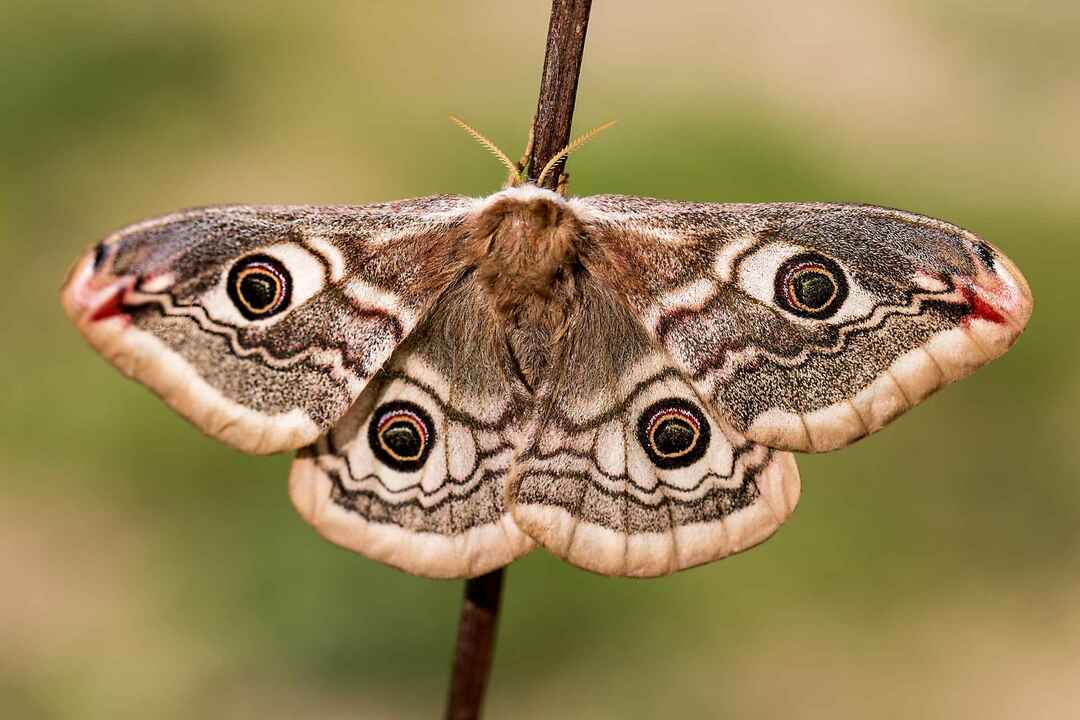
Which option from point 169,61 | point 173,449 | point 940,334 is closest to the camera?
point 940,334

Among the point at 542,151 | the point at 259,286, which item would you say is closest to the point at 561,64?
the point at 542,151

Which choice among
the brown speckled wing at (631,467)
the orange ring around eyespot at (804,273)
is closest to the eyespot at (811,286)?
the orange ring around eyespot at (804,273)

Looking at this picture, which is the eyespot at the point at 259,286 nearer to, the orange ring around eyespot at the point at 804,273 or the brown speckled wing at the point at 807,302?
the brown speckled wing at the point at 807,302

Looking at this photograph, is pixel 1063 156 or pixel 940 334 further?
pixel 1063 156

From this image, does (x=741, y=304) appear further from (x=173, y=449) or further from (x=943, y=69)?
(x=943, y=69)

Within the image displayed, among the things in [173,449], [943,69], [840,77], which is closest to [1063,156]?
[943,69]

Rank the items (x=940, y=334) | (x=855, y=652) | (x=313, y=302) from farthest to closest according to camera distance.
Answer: (x=855, y=652), (x=313, y=302), (x=940, y=334)

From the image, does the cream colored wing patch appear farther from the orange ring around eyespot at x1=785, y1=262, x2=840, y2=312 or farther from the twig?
the orange ring around eyespot at x1=785, y1=262, x2=840, y2=312

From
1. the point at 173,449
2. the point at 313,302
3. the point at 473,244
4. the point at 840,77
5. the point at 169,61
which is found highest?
the point at 840,77
